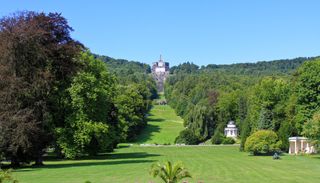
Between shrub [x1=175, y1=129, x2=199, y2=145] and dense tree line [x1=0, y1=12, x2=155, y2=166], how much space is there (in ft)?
140

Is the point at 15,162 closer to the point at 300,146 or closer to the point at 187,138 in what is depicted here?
the point at 300,146

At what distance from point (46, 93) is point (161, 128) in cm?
7476

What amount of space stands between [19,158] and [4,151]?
2578 millimetres

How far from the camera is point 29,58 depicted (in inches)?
1458

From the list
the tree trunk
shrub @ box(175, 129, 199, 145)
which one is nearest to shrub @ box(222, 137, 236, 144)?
shrub @ box(175, 129, 199, 145)

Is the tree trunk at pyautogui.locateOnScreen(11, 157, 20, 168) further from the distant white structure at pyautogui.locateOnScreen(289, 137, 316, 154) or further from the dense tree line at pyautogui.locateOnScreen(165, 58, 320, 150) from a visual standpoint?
the distant white structure at pyautogui.locateOnScreen(289, 137, 316, 154)

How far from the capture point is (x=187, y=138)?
90.9 m

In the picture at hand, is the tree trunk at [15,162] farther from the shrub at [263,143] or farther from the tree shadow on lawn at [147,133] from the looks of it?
the tree shadow on lawn at [147,133]

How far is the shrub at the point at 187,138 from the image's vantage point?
9069cm

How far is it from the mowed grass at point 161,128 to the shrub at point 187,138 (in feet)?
7.13

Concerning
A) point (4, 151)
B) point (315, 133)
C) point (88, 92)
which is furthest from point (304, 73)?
point (4, 151)

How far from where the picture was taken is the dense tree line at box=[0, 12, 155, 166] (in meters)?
34.6

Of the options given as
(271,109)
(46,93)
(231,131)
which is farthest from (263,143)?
(231,131)

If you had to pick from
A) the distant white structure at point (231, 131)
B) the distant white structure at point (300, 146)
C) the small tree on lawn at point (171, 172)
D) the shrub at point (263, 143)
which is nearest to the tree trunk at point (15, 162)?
the small tree on lawn at point (171, 172)
